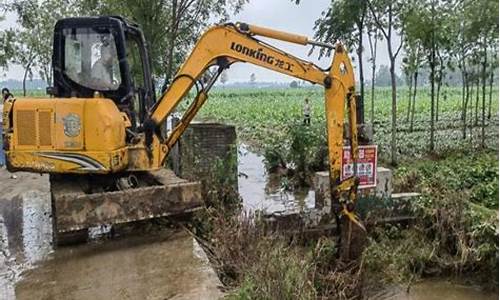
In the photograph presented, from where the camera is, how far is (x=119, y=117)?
6.37 m

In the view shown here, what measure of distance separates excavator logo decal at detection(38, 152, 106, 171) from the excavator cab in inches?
29.9

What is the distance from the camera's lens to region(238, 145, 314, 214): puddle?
28.0 feet

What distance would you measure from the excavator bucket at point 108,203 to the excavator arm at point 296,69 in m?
1.13

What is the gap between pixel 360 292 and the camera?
5262 mm

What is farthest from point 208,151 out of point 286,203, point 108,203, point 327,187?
point 108,203

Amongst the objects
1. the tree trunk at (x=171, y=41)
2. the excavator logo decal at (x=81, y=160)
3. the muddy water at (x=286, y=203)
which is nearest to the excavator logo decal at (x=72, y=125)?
the excavator logo decal at (x=81, y=160)

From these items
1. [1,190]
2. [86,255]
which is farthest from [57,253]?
[1,190]

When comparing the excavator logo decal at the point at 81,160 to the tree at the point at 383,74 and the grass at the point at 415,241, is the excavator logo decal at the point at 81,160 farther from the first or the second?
the tree at the point at 383,74

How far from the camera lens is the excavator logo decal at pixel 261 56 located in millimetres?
5812

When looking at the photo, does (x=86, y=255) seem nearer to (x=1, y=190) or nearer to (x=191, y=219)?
(x=191, y=219)

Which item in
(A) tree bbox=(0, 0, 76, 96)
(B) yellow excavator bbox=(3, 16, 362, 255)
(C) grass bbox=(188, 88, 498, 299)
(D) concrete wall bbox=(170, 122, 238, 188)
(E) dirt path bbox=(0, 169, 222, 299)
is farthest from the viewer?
(A) tree bbox=(0, 0, 76, 96)

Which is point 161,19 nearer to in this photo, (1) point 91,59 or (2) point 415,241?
(1) point 91,59

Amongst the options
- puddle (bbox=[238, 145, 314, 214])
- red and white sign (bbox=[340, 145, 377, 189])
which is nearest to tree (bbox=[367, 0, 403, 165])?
puddle (bbox=[238, 145, 314, 214])

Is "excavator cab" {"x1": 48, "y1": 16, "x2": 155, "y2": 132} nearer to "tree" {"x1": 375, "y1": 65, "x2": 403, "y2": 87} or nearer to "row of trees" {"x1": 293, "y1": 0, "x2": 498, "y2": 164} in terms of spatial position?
"row of trees" {"x1": 293, "y1": 0, "x2": 498, "y2": 164}
